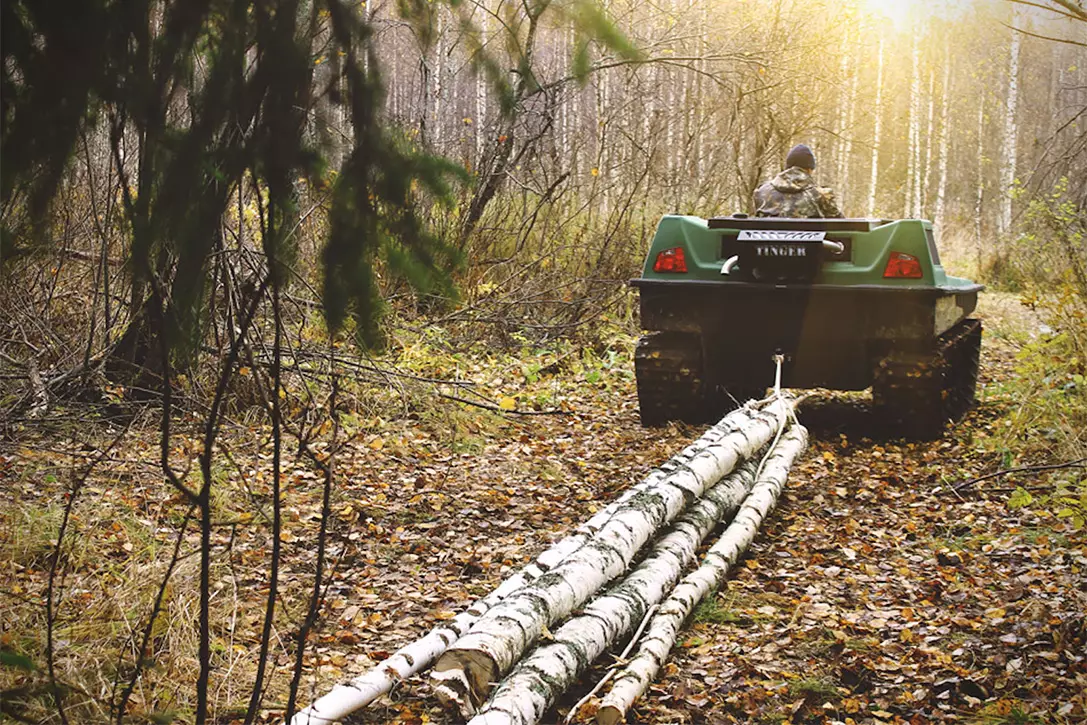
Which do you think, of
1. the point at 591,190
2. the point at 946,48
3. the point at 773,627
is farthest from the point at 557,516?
the point at 946,48

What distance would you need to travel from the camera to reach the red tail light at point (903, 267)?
6.80 m

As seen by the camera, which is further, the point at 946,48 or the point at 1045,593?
the point at 946,48

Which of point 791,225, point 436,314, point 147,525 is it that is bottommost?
point 147,525

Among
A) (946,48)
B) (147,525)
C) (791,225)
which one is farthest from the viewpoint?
(946,48)

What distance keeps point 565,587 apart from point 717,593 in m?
1.01

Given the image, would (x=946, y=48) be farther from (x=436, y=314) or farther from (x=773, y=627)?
(x=773, y=627)

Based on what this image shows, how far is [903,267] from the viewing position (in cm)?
683

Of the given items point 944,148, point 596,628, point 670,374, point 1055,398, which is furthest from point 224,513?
point 944,148

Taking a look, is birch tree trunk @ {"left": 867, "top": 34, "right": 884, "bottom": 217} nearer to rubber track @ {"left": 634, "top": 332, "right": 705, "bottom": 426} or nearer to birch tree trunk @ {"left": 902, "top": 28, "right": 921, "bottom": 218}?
birch tree trunk @ {"left": 902, "top": 28, "right": 921, "bottom": 218}

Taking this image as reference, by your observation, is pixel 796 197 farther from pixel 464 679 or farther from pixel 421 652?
pixel 464 679

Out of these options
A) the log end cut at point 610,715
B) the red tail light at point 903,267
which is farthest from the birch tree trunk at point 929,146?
the log end cut at point 610,715

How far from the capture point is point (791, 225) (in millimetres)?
7215

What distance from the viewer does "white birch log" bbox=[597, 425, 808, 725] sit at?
11.1 ft

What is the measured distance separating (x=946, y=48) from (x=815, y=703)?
39.0 meters
